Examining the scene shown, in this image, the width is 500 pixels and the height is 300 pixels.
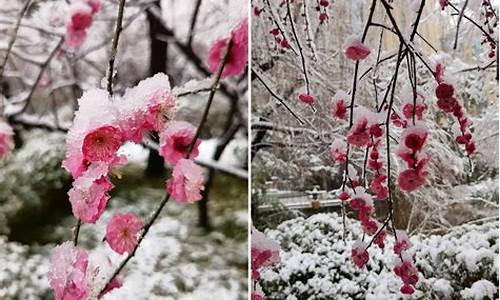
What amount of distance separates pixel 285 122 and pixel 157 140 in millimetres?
474

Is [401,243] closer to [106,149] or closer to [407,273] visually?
[407,273]

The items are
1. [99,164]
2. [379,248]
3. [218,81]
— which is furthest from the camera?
[379,248]

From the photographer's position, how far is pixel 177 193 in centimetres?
205

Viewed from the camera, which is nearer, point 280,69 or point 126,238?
point 126,238

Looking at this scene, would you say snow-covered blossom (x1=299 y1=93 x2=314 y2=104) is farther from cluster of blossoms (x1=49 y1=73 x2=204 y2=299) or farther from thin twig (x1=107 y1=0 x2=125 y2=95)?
thin twig (x1=107 y1=0 x2=125 y2=95)

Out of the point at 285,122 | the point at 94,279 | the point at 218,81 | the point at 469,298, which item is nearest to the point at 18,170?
the point at 94,279

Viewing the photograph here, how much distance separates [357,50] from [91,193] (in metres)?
0.85

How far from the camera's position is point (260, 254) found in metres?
2.33

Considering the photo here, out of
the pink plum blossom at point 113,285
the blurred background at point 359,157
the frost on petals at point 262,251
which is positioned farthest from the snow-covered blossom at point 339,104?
the pink plum blossom at point 113,285

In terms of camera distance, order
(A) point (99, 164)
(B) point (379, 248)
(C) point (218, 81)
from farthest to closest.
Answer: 1. (B) point (379, 248)
2. (C) point (218, 81)
3. (A) point (99, 164)

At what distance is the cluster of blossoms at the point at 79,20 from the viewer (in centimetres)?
196

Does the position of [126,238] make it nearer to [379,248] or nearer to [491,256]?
[379,248]

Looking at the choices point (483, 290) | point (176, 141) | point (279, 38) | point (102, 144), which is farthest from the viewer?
point (279, 38)

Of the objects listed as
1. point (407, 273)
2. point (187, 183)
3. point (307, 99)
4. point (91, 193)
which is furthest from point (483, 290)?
point (91, 193)
